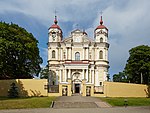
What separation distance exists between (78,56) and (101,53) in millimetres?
4995

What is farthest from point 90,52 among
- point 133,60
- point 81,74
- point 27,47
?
point 27,47

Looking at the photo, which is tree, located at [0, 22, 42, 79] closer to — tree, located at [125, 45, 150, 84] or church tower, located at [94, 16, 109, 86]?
tree, located at [125, 45, 150, 84]

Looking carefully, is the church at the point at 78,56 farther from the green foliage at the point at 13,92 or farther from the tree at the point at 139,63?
the green foliage at the point at 13,92

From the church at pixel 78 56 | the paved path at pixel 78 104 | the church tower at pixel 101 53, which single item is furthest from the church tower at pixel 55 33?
the paved path at pixel 78 104

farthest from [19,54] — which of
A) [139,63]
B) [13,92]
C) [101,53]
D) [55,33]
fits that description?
Answer: [101,53]

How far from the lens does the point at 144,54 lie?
43.6m

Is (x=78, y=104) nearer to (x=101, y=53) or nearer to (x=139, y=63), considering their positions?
(x=139, y=63)

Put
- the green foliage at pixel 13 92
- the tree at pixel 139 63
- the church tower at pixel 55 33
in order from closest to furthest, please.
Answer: the green foliage at pixel 13 92 → the tree at pixel 139 63 → the church tower at pixel 55 33

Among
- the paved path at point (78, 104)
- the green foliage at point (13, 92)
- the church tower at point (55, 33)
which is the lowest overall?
the paved path at point (78, 104)

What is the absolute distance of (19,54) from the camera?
38.9m

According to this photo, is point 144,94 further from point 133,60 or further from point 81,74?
point 81,74

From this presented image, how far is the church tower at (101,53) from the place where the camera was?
5691 centimetres

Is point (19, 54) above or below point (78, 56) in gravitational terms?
below

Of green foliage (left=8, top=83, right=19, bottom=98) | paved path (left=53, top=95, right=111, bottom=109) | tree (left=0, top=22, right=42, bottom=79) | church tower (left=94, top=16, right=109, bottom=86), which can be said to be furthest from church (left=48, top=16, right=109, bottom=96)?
paved path (left=53, top=95, right=111, bottom=109)
